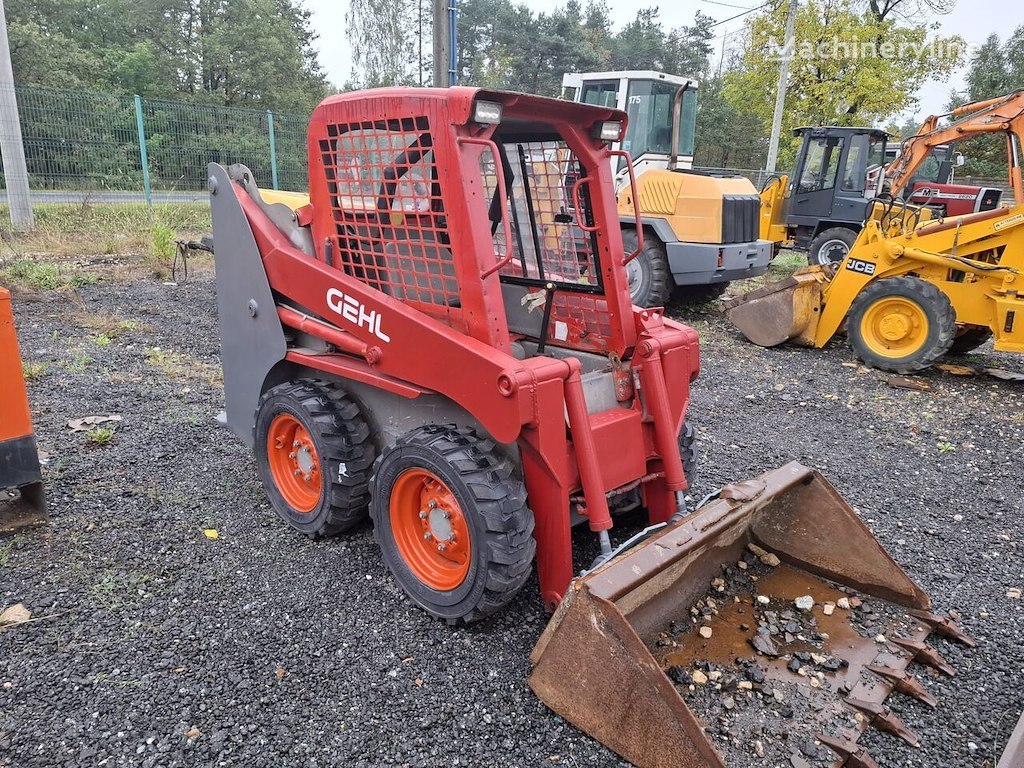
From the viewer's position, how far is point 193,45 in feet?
95.3

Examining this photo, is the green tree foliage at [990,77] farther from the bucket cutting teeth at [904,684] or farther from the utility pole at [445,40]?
the bucket cutting teeth at [904,684]

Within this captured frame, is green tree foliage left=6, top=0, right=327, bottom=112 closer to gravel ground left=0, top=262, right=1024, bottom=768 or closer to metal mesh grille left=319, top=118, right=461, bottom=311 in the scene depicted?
gravel ground left=0, top=262, right=1024, bottom=768

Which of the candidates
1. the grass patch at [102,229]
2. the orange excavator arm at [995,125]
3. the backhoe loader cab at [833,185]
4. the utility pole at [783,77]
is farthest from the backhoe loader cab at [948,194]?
the grass patch at [102,229]

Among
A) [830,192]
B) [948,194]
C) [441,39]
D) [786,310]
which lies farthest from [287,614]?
[948,194]

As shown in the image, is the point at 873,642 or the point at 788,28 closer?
the point at 873,642

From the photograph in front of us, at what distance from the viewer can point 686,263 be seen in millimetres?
7824

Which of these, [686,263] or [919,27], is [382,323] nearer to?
[686,263]

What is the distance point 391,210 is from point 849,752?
244cm

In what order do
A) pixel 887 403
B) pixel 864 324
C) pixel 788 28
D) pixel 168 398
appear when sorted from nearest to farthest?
pixel 168 398, pixel 887 403, pixel 864 324, pixel 788 28

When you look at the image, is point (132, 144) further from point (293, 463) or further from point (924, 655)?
point (924, 655)

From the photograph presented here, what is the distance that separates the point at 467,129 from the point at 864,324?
5.63 metres

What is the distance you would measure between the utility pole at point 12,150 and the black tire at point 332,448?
9944 millimetres

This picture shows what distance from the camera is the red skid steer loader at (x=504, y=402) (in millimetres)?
2350

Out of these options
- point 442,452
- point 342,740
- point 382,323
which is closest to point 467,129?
point 382,323
